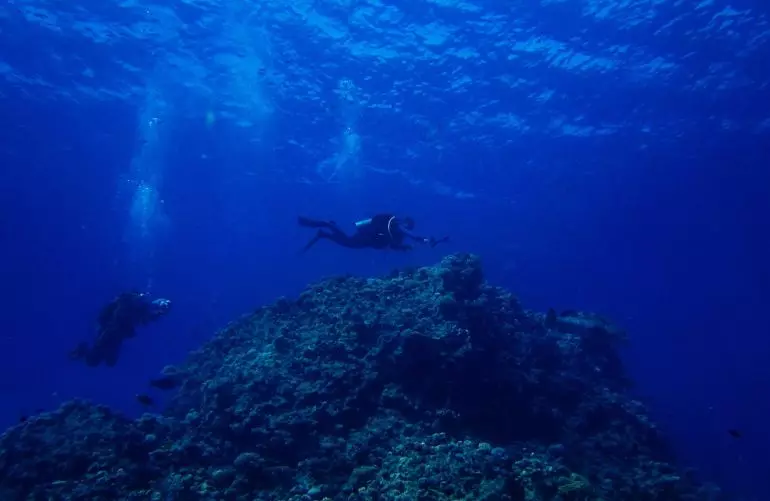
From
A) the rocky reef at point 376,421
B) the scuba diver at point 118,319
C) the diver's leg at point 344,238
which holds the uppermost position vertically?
the diver's leg at point 344,238

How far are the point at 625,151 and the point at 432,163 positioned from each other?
11.7 metres

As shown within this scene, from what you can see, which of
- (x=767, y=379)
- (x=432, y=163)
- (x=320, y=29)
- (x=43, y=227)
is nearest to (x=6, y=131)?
(x=43, y=227)

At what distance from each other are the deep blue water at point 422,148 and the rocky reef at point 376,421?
3.47 meters

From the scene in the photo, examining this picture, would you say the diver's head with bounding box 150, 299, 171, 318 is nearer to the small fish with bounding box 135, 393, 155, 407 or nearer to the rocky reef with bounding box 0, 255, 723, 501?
the rocky reef with bounding box 0, 255, 723, 501

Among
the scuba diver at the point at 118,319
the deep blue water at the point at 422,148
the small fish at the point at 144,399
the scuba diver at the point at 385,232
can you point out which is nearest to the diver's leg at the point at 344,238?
the scuba diver at the point at 385,232

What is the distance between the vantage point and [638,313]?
221ft

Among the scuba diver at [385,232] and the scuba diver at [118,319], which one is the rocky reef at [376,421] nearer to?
the scuba diver at [385,232]

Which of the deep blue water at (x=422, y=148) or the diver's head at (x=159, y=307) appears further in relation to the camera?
the deep blue water at (x=422, y=148)

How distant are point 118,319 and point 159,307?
3.77ft

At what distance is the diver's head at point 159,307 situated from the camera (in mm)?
13906

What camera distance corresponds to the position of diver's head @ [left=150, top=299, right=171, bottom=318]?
45.6ft

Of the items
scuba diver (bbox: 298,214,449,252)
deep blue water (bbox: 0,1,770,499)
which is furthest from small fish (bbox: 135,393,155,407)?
scuba diver (bbox: 298,214,449,252)

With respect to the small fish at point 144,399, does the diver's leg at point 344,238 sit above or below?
above

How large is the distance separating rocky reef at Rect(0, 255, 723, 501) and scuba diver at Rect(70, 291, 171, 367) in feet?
7.14
